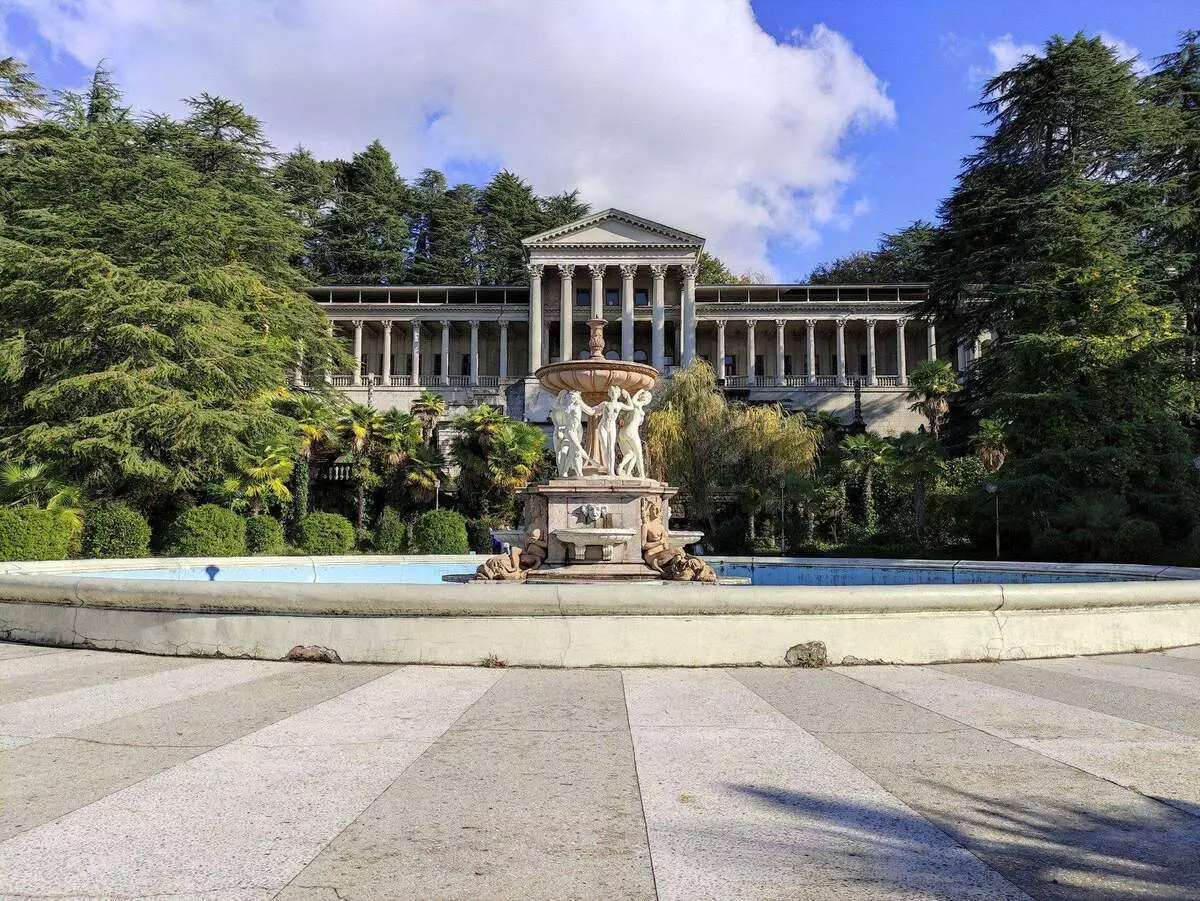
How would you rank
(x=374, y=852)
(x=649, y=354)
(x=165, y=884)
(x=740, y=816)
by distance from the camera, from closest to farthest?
(x=165, y=884)
(x=374, y=852)
(x=740, y=816)
(x=649, y=354)

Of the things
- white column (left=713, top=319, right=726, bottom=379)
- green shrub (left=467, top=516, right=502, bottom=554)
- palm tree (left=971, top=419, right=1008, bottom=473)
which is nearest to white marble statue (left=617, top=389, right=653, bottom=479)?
green shrub (left=467, top=516, right=502, bottom=554)

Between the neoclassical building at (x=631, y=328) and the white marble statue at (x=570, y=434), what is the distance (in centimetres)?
3996

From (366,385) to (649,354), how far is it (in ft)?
71.6

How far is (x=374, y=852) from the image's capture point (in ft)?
9.33

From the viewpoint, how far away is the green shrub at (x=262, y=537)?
25.8 meters

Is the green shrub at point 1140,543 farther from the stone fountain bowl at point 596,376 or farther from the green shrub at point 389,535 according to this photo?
the green shrub at point 389,535

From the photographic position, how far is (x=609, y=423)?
13523mm

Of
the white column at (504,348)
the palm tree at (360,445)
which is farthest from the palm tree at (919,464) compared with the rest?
the white column at (504,348)

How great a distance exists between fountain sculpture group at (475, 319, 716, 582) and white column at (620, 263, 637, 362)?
144ft

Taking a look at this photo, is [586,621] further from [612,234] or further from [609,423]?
[612,234]

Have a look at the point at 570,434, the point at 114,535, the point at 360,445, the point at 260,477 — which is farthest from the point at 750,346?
the point at 570,434

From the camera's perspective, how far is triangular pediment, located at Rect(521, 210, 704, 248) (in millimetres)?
58938

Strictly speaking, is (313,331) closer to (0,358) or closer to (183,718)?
(0,358)

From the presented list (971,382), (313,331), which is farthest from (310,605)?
(971,382)
